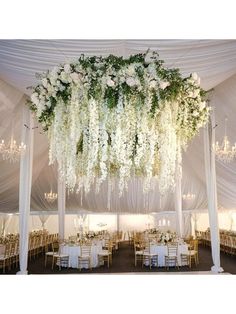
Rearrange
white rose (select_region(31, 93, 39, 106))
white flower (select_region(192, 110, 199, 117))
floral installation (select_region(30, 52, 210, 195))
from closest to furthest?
floral installation (select_region(30, 52, 210, 195)) < white rose (select_region(31, 93, 39, 106)) < white flower (select_region(192, 110, 199, 117))

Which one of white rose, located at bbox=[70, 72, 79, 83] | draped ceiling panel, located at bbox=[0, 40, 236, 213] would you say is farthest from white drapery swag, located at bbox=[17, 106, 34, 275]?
white rose, located at bbox=[70, 72, 79, 83]

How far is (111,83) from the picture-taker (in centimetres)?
350

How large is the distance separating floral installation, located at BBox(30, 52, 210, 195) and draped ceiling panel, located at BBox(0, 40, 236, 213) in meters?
1.08

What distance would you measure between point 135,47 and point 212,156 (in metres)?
3.38

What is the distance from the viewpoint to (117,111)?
12.2 feet

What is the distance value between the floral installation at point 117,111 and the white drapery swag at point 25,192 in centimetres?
295

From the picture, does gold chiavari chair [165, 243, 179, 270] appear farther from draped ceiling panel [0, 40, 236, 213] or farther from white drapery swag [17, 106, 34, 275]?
white drapery swag [17, 106, 34, 275]

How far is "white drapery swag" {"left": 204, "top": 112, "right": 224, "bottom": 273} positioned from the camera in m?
7.23

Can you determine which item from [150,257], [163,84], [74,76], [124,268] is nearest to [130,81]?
[163,84]

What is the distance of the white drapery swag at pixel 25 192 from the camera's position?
675 cm

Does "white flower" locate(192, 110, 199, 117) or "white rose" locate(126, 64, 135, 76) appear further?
"white flower" locate(192, 110, 199, 117)

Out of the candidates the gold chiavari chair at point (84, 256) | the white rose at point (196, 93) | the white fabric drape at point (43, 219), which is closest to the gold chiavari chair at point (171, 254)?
the gold chiavari chair at point (84, 256)

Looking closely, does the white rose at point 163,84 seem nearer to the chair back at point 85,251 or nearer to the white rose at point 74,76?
the white rose at point 74,76
